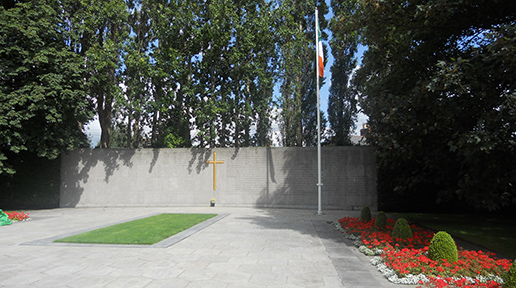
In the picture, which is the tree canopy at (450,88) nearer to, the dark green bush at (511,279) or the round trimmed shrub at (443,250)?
the round trimmed shrub at (443,250)

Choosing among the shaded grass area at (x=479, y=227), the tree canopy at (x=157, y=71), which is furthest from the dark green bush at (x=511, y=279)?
the tree canopy at (x=157, y=71)

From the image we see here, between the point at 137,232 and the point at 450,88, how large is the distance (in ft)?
31.0

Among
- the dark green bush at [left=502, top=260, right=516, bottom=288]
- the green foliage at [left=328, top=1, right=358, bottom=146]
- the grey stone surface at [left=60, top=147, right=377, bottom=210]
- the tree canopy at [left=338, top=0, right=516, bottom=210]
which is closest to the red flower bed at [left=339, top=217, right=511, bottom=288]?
the dark green bush at [left=502, top=260, right=516, bottom=288]

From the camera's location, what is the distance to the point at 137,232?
911 centimetres

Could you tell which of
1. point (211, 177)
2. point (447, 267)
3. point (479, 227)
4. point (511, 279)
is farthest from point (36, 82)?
point (479, 227)

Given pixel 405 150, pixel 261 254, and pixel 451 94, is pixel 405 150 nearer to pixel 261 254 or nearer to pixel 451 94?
pixel 451 94

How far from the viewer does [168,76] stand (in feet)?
57.1

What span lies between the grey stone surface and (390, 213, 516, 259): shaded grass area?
10.9 feet

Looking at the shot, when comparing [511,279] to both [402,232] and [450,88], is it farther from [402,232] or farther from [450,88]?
[450,88]

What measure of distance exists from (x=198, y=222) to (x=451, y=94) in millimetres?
8958

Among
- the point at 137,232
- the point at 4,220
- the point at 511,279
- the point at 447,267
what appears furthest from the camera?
the point at 4,220

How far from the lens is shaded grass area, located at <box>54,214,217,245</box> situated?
7.96 metres

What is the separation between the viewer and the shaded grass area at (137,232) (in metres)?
7.96

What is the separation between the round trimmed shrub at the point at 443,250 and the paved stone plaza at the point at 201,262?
1271mm
